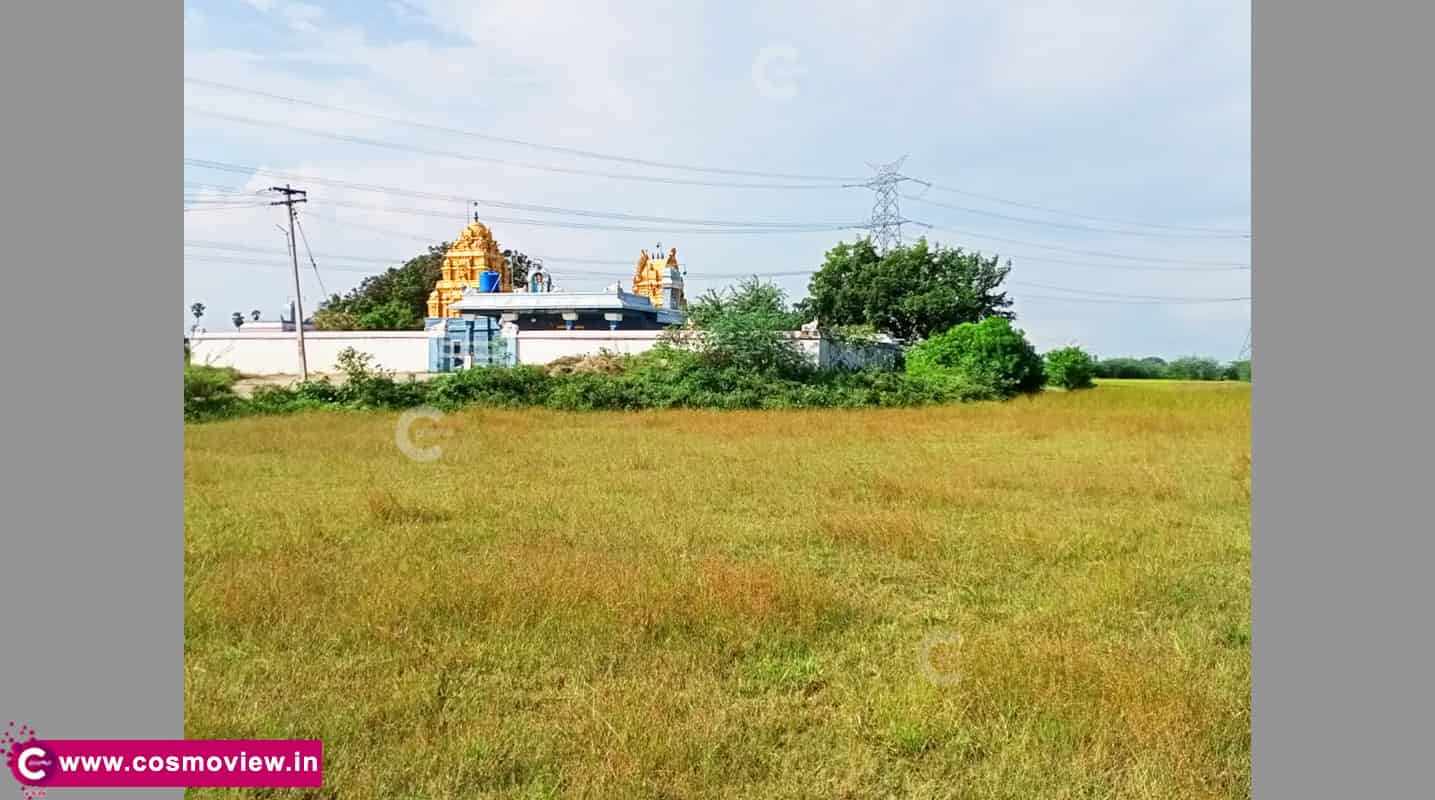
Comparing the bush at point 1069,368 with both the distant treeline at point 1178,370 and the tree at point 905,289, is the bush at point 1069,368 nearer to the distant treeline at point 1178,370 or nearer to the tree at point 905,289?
the tree at point 905,289

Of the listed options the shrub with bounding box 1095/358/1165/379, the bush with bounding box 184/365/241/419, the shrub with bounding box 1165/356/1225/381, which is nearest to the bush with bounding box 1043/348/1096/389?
the shrub with bounding box 1095/358/1165/379

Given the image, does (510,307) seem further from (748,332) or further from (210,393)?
(210,393)

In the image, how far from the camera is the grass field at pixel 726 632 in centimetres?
258

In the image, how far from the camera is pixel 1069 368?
22.5 m

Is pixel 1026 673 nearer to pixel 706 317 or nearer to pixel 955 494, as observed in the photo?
pixel 955 494

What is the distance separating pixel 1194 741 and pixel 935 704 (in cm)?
81

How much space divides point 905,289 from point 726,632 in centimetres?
2370

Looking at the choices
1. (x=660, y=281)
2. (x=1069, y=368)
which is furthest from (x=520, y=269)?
(x=1069, y=368)

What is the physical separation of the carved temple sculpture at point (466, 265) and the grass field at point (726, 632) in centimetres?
1056

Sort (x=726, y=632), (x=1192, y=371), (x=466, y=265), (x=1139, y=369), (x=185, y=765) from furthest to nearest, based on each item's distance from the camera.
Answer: (x=466, y=265) < (x=1139, y=369) < (x=1192, y=371) < (x=726, y=632) < (x=185, y=765)

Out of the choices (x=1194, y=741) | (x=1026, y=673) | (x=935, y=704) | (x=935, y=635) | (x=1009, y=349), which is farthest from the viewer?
(x=1009, y=349)

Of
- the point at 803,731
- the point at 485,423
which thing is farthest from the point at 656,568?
the point at 485,423

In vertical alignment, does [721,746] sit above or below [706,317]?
below

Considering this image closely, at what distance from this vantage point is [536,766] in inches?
99.6
